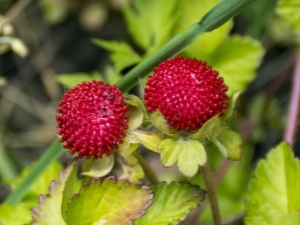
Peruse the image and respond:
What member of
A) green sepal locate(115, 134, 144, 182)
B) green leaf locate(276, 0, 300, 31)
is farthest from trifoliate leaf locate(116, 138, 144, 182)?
green leaf locate(276, 0, 300, 31)

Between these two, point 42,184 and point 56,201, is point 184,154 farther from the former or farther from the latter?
point 42,184

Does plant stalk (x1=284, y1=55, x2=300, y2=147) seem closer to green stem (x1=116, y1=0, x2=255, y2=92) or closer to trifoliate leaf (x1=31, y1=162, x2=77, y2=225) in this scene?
green stem (x1=116, y1=0, x2=255, y2=92)

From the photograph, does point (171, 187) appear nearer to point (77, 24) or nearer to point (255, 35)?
point (255, 35)

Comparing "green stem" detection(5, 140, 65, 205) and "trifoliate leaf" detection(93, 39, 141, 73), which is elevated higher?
"trifoliate leaf" detection(93, 39, 141, 73)

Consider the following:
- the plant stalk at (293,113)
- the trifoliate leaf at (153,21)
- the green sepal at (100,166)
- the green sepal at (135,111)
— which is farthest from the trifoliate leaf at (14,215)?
the plant stalk at (293,113)

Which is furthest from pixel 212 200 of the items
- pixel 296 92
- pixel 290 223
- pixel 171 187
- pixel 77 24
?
pixel 77 24
